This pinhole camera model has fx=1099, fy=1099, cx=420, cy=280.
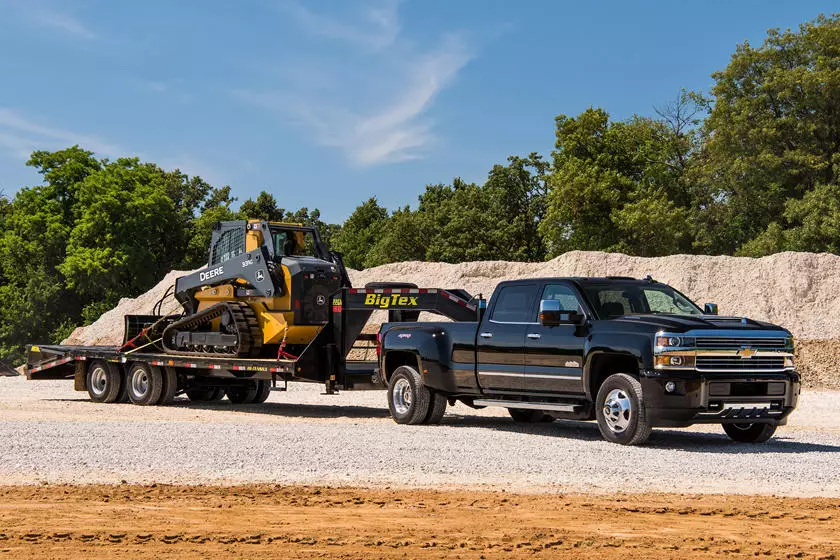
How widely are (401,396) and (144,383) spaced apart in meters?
7.34

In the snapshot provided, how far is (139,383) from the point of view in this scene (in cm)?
2192

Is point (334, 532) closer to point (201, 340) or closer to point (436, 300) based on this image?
point (436, 300)

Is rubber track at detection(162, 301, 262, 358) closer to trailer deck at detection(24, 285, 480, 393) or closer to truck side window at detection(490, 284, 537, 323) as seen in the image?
trailer deck at detection(24, 285, 480, 393)

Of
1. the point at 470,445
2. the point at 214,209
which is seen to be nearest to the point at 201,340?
the point at 470,445

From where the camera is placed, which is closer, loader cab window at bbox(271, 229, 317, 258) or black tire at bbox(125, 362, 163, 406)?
loader cab window at bbox(271, 229, 317, 258)

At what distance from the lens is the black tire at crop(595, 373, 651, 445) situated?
42.9 ft

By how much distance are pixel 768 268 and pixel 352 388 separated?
3074 cm

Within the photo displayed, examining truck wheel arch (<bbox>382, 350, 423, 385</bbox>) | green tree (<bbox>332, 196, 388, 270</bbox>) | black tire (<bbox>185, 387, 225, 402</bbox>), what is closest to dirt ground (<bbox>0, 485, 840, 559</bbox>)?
truck wheel arch (<bbox>382, 350, 423, 385</bbox>)

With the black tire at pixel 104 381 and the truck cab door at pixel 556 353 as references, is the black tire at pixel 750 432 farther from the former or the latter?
the black tire at pixel 104 381

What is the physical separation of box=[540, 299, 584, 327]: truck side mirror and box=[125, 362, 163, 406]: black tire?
1006 cm

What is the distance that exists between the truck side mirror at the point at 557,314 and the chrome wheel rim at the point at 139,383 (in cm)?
1048

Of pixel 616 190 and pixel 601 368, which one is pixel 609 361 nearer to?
pixel 601 368

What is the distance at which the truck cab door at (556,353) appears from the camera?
45.9 ft

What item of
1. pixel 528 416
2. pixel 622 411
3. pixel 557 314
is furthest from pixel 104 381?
pixel 622 411
